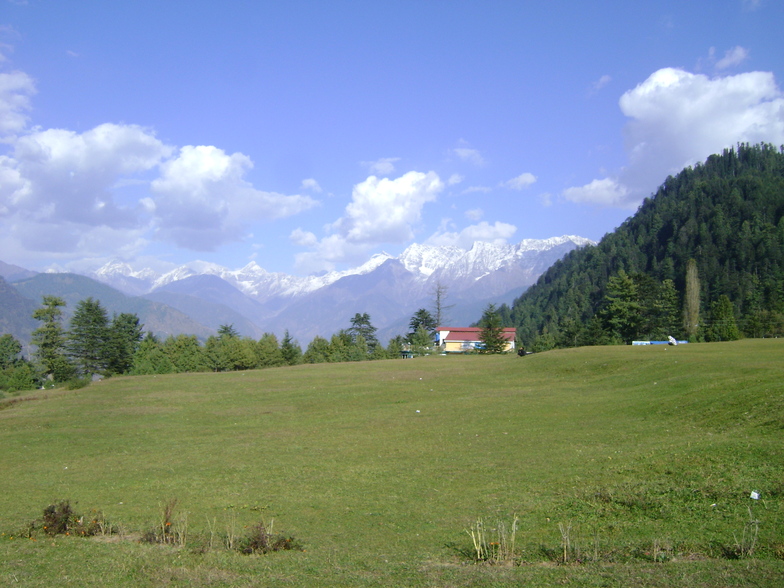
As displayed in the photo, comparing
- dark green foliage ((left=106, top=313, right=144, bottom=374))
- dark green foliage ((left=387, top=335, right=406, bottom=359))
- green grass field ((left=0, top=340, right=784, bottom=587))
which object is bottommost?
green grass field ((left=0, top=340, right=784, bottom=587))

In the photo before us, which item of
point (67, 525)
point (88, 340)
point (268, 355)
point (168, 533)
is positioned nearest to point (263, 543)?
point (168, 533)

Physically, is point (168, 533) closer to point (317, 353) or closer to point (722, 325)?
point (722, 325)

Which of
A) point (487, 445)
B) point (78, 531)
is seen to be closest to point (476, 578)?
point (78, 531)

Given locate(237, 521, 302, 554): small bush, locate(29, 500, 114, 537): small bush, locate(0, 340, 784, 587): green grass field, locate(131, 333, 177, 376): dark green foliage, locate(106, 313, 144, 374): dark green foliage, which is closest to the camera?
locate(0, 340, 784, 587): green grass field

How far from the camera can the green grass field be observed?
34.3 ft

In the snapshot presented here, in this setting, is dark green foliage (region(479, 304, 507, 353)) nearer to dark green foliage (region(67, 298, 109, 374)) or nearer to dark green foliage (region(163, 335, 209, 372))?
dark green foliage (region(163, 335, 209, 372))

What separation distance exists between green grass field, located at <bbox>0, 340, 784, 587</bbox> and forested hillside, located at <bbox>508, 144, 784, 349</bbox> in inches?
1951

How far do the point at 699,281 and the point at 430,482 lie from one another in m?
141

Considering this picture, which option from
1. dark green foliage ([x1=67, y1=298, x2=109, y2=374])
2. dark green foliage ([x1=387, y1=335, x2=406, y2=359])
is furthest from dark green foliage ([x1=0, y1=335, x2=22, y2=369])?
dark green foliage ([x1=387, y1=335, x2=406, y2=359])

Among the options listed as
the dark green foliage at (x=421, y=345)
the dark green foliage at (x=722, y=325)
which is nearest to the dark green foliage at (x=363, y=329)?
the dark green foliage at (x=421, y=345)

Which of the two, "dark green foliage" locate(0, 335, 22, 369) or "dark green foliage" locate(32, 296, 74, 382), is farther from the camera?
"dark green foliage" locate(0, 335, 22, 369)

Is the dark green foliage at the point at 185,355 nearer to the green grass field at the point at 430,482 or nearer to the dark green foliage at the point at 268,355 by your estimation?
the dark green foliage at the point at 268,355

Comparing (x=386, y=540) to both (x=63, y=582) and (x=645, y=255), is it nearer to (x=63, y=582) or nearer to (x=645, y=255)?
(x=63, y=582)

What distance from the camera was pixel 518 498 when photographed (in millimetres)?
15477
